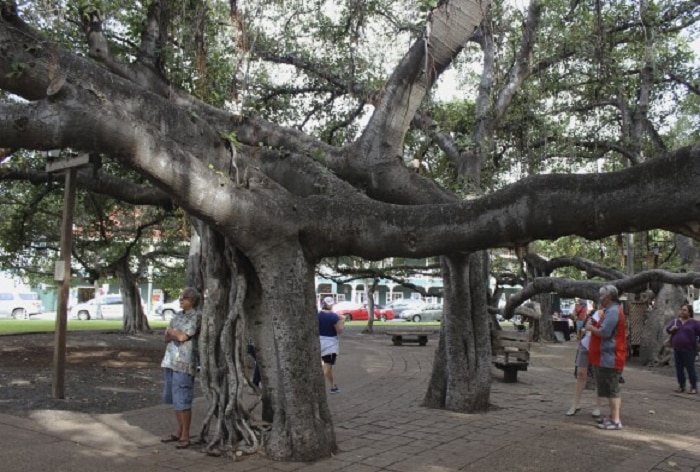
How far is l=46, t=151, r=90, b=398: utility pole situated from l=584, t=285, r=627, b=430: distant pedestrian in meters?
7.14

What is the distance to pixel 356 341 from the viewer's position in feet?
70.4

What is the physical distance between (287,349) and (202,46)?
3673mm

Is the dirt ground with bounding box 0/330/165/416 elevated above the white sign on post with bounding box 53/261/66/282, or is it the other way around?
the white sign on post with bounding box 53/261/66/282

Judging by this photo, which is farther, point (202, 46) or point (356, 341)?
point (356, 341)

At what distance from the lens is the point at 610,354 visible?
7.73m

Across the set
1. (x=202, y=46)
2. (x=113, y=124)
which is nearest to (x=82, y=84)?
(x=113, y=124)

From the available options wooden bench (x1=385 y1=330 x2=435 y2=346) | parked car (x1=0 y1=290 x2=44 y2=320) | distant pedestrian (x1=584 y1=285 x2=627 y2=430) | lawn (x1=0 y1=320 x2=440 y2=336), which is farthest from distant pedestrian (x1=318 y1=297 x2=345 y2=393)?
parked car (x1=0 y1=290 x2=44 y2=320)

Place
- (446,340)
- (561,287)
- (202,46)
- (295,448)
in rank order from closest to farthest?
1. (295,448)
2. (202,46)
3. (446,340)
4. (561,287)

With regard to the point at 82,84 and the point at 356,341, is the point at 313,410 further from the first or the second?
the point at 356,341

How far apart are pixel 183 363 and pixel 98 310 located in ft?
116

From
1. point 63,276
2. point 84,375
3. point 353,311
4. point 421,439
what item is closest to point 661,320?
point 421,439

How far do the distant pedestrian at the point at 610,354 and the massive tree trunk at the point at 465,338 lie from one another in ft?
4.66

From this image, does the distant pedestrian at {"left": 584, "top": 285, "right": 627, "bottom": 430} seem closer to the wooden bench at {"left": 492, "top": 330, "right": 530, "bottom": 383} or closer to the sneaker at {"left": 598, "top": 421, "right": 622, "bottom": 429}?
the sneaker at {"left": 598, "top": 421, "right": 622, "bottom": 429}

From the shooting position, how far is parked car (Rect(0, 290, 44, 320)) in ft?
126
